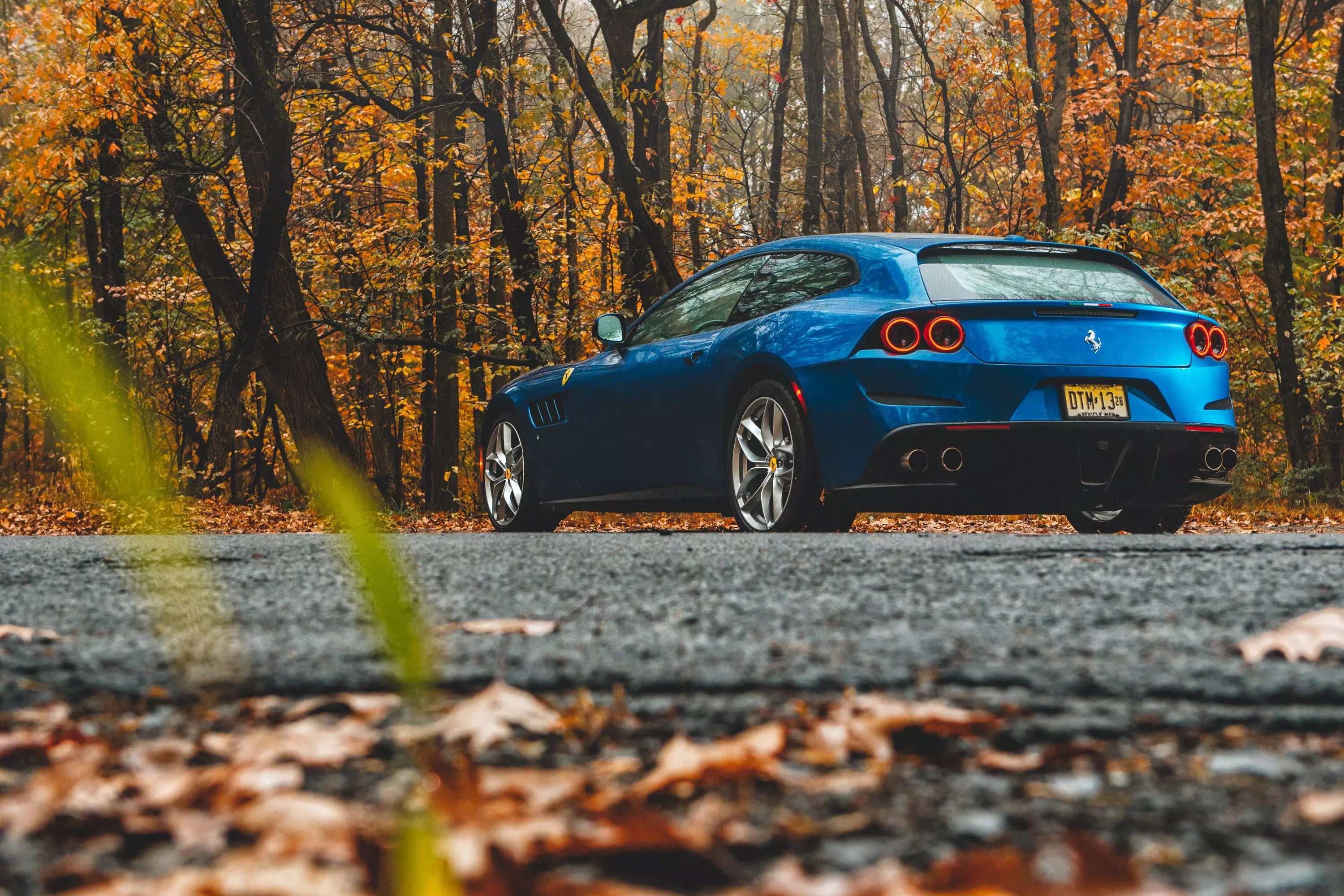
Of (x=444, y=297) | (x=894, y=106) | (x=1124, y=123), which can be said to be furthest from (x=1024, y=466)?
(x=894, y=106)

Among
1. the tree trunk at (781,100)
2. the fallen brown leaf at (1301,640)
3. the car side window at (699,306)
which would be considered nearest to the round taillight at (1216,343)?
the car side window at (699,306)

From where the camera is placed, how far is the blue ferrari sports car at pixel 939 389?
5648 millimetres

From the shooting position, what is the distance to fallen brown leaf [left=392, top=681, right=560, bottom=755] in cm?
220

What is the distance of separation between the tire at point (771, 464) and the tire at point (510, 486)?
7.52 ft

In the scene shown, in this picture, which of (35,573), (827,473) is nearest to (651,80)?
(827,473)

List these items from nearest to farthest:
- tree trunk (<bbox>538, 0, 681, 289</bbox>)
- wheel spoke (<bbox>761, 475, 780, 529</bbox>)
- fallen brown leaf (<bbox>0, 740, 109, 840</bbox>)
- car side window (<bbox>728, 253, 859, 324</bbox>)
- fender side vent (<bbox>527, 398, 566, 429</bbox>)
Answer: fallen brown leaf (<bbox>0, 740, 109, 840</bbox>) → wheel spoke (<bbox>761, 475, 780, 529</bbox>) → car side window (<bbox>728, 253, 859, 324</bbox>) → fender side vent (<bbox>527, 398, 566, 429</bbox>) → tree trunk (<bbox>538, 0, 681, 289</bbox>)

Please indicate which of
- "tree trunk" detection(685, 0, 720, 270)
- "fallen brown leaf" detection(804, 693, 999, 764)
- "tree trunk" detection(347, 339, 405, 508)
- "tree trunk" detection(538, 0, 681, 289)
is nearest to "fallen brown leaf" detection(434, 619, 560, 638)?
"fallen brown leaf" detection(804, 693, 999, 764)

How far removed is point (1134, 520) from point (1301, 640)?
458 cm

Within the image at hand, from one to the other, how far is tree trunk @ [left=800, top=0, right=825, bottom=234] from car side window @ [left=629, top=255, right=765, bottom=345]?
42.8 ft

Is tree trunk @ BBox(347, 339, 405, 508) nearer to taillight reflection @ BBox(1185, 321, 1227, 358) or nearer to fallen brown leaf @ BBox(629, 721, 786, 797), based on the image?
taillight reflection @ BBox(1185, 321, 1227, 358)

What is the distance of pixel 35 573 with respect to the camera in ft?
14.9

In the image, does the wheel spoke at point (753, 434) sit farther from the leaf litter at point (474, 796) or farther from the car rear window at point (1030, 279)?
the leaf litter at point (474, 796)

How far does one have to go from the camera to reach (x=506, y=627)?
3.04 m

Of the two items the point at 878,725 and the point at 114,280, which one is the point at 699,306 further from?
the point at 114,280
